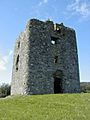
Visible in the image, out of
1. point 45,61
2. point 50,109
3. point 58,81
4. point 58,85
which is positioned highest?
point 45,61

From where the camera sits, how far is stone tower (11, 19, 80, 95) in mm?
33719

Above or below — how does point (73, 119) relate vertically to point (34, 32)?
below

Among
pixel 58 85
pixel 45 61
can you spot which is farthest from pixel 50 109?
pixel 58 85

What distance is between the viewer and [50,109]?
21.4 metres

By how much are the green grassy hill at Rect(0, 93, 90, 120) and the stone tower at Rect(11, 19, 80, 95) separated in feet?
22.9

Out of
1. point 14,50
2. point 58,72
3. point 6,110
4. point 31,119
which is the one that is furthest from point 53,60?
point 31,119

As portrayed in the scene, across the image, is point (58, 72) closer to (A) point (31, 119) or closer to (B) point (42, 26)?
(B) point (42, 26)

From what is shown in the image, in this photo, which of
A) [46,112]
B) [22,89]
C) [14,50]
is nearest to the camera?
[46,112]

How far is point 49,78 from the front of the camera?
113 ft

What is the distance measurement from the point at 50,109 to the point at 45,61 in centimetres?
1406

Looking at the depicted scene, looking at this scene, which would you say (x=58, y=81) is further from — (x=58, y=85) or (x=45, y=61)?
(x=45, y=61)

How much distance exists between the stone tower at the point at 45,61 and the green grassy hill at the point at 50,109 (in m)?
6.99

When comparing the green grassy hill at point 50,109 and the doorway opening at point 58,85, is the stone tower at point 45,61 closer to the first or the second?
the doorway opening at point 58,85

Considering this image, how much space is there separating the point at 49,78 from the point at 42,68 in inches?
61.7
